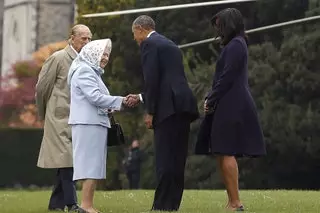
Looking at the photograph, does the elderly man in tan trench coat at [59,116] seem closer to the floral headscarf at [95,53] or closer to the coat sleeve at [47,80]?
the coat sleeve at [47,80]

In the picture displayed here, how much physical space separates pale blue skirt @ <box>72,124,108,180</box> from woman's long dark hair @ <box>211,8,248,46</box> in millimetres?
1529

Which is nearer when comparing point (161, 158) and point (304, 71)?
point (161, 158)

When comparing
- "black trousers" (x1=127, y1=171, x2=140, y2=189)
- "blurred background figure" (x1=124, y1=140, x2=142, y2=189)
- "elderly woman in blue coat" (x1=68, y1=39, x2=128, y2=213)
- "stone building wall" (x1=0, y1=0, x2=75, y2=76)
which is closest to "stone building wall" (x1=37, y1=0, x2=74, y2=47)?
"stone building wall" (x1=0, y1=0, x2=75, y2=76)

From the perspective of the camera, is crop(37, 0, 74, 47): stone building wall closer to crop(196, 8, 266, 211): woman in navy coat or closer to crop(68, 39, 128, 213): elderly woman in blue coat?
crop(196, 8, 266, 211): woman in navy coat

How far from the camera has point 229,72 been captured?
34.6 ft

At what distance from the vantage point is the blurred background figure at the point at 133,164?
30547 millimetres

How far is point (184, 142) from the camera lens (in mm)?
10586

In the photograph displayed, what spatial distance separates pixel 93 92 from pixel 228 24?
149 cm

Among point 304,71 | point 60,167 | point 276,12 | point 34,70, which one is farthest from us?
point 34,70

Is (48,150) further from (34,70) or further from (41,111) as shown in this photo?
(34,70)

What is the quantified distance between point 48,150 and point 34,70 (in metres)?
38.4

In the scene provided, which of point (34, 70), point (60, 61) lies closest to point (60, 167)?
point (60, 61)

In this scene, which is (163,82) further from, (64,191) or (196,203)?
(196,203)

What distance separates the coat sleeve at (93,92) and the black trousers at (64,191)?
1.35 meters
